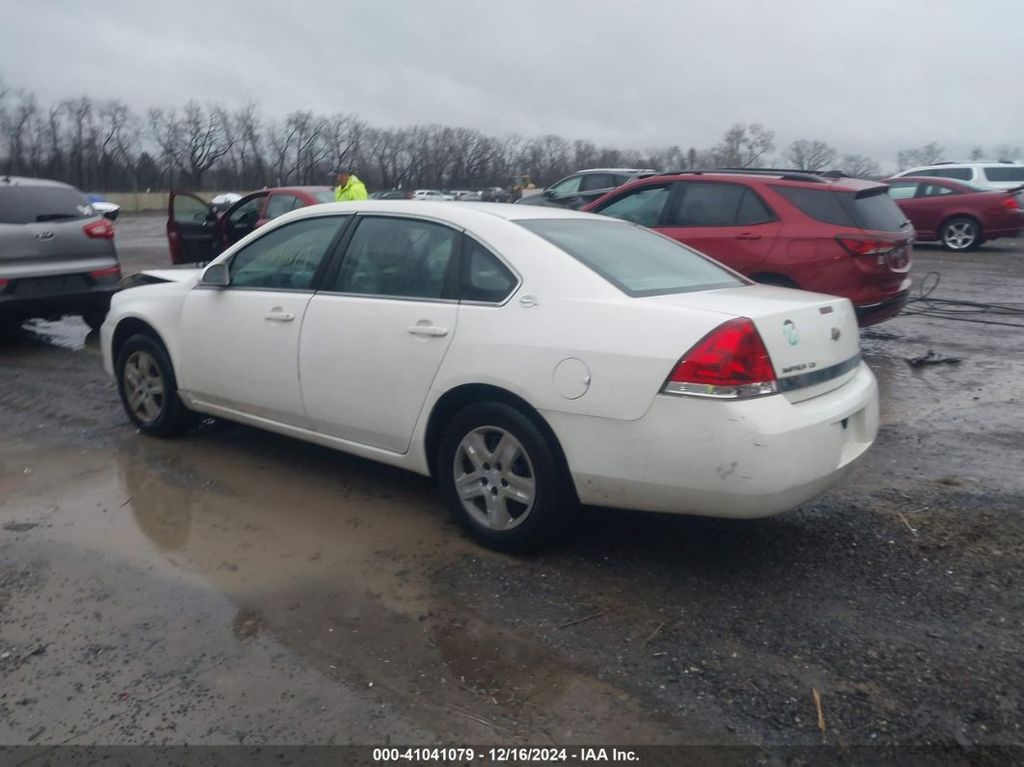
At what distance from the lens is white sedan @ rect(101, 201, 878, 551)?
3.63m

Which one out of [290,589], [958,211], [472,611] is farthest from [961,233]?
[290,589]

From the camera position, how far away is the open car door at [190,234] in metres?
13.0

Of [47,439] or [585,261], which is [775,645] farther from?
[47,439]

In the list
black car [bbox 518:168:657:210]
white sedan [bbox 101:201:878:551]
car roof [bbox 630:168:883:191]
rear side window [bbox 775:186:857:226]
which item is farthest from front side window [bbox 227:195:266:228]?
white sedan [bbox 101:201:878:551]

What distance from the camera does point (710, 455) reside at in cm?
356

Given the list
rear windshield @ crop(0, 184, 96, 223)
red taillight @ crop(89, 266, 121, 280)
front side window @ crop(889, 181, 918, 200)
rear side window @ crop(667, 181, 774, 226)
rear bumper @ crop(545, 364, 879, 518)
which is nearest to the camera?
rear bumper @ crop(545, 364, 879, 518)

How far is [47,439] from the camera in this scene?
6121 millimetres

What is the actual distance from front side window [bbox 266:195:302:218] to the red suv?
215 inches

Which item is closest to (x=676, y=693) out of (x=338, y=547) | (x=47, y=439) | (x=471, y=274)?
(x=338, y=547)

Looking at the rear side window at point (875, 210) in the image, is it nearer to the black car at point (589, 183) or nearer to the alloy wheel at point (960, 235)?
the black car at point (589, 183)

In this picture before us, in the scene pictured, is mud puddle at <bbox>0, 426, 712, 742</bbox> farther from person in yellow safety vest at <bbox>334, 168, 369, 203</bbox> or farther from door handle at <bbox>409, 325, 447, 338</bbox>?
person in yellow safety vest at <bbox>334, 168, 369, 203</bbox>

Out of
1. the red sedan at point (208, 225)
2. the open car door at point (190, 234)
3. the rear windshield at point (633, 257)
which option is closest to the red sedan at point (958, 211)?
the red sedan at point (208, 225)

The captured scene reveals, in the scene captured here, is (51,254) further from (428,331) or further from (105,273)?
(428,331)

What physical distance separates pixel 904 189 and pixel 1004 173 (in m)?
5.29
